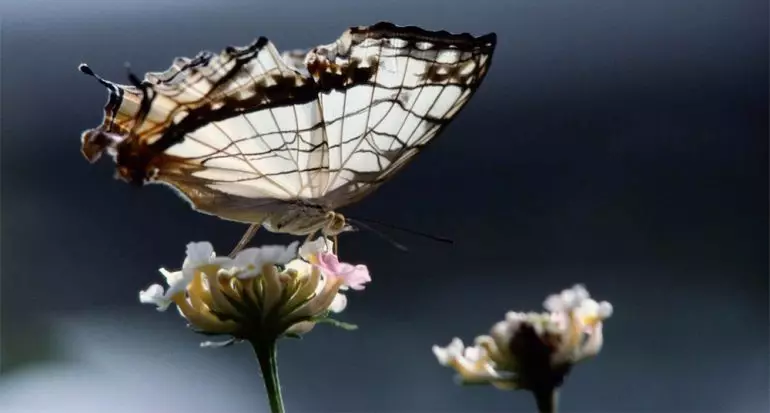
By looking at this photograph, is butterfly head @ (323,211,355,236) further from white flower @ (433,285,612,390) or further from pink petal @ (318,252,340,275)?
white flower @ (433,285,612,390)

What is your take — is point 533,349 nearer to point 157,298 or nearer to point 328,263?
point 328,263

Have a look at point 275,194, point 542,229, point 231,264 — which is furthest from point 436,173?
point 231,264

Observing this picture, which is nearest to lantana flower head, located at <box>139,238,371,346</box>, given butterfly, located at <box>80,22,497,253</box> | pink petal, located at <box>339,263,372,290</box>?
pink petal, located at <box>339,263,372,290</box>

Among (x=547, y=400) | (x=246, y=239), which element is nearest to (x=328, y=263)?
(x=246, y=239)

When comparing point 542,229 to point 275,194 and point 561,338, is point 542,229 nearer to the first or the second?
point 275,194

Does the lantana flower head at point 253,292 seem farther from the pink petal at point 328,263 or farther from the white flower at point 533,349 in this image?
the white flower at point 533,349

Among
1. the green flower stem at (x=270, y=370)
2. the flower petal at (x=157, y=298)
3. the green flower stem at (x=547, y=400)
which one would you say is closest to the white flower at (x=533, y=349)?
the green flower stem at (x=547, y=400)
